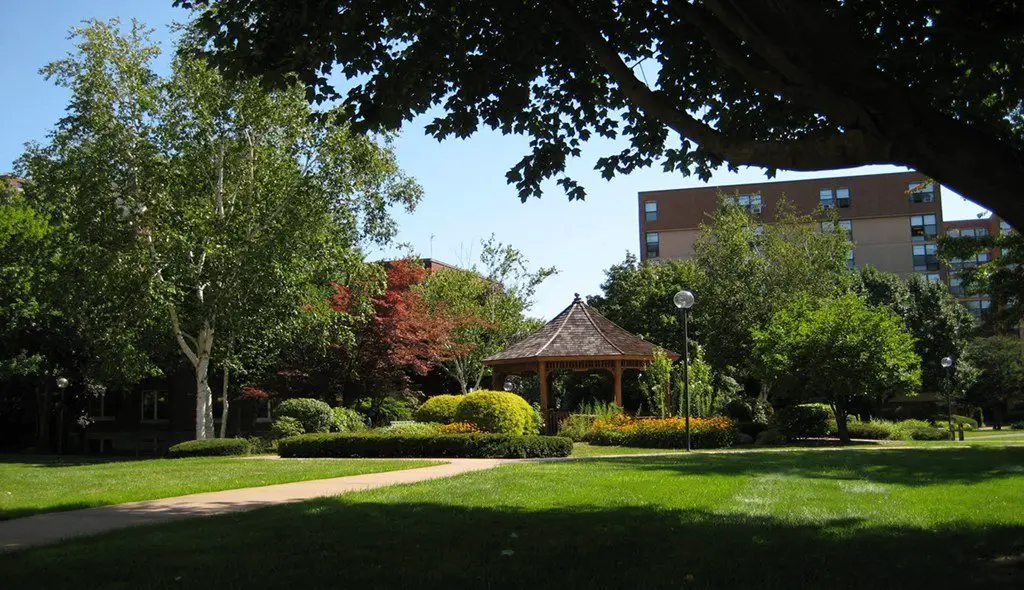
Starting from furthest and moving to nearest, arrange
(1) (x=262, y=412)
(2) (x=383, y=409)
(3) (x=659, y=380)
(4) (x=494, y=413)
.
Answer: (1) (x=262, y=412) < (2) (x=383, y=409) < (3) (x=659, y=380) < (4) (x=494, y=413)

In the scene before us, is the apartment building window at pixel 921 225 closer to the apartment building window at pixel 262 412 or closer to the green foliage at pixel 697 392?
the green foliage at pixel 697 392

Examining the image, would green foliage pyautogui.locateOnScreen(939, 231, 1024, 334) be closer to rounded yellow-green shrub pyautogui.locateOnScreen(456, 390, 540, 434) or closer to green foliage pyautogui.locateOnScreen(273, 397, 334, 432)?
rounded yellow-green shrub pyautogui.locateOnScreen(456, 390, 540, 434)

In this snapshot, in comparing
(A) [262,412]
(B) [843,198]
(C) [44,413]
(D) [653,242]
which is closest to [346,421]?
(A) [262,412]

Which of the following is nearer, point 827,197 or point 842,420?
point 842,420

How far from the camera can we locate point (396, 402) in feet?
103

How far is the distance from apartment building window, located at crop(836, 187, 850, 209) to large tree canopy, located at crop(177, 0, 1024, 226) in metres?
57.2

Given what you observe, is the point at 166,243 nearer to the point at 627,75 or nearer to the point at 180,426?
the point at 180,426

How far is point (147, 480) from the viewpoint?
556 inches

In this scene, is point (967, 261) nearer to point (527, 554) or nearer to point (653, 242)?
point (527, 554)

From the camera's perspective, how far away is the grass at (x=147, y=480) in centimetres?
1087

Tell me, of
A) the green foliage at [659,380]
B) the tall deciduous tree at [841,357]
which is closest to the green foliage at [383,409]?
the green foliage at [659,380]

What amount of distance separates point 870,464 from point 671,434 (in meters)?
7.72

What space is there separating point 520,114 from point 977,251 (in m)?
12.8

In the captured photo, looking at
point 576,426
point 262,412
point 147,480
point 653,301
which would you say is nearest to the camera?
point 147,480
